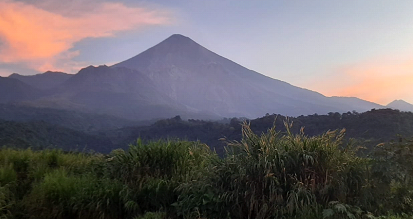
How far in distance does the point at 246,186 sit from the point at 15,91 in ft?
509

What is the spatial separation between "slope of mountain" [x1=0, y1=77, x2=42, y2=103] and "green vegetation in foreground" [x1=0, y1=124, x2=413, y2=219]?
142 meters

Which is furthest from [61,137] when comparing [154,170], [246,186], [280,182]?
[280,182]

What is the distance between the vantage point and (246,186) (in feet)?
16.3

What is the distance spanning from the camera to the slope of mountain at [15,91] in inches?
5335

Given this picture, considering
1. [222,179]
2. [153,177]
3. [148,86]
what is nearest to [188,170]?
[153,177]

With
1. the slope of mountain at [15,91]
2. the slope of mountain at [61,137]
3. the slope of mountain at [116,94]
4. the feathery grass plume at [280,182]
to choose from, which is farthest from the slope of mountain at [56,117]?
the feathery grass plume at [280,182]

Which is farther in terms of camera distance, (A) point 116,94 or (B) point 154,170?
(A) point 116,94

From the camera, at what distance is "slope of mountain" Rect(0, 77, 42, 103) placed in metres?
136

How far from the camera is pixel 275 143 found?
5.65 m

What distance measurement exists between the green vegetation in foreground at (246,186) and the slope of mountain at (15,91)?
14235cm

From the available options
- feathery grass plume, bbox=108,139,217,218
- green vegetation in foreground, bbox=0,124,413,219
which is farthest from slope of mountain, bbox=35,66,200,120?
green vegetation in foreground, bbox=0,124,413,219

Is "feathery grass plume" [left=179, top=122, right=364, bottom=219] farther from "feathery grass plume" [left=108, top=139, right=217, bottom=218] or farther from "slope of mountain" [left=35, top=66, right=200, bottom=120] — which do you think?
"slope of mountain" [left=35, top=66, right=200, bottom=120]

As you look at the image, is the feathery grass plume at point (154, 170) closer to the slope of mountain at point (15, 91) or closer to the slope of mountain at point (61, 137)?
the slope of mountain at point (61, 137)

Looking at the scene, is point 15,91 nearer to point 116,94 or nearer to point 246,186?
point 116,94
